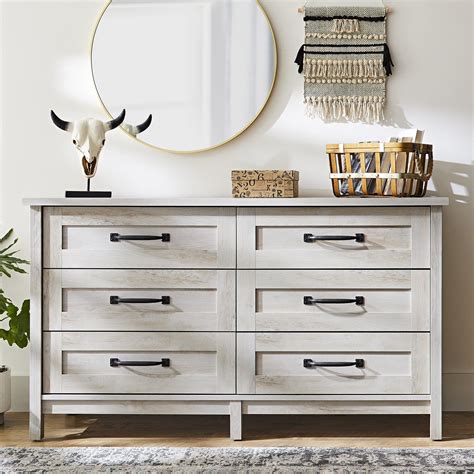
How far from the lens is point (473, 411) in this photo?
10.3 feet

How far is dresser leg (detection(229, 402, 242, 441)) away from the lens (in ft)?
8.70

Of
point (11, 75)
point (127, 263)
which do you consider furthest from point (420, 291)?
point (11, 75)

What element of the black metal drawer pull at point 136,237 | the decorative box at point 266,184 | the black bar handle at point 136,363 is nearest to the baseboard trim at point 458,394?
the decorative box at point 266,184

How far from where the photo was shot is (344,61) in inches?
124

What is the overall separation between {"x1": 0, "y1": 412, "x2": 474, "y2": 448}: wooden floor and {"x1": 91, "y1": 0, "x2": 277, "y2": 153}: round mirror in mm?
1124

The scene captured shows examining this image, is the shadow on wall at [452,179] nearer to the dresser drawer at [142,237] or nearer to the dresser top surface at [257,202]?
the dresser top surface at [257,202]

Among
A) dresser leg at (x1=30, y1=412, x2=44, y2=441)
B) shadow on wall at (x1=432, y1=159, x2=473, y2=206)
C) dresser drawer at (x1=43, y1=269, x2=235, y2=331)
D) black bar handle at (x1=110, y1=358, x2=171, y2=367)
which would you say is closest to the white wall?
shadow on wall at (x1=432, y1=159, x2=473, y2=206)

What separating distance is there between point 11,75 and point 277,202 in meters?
1.35

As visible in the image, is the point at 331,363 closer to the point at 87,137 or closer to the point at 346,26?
the point at 87,137

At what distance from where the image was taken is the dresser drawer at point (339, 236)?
262 centimetres

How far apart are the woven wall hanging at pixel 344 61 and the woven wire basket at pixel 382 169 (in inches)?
16.4

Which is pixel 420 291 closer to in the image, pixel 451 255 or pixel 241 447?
pixel 451 255

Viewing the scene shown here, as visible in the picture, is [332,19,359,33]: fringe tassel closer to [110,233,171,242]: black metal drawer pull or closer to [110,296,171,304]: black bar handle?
[110,233,171,242]: black metal drawer pull

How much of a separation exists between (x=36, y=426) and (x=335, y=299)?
1132 mm
